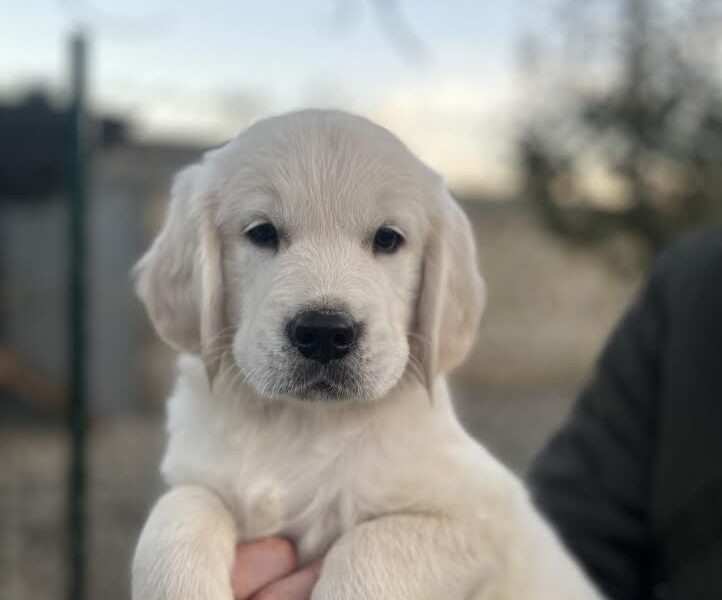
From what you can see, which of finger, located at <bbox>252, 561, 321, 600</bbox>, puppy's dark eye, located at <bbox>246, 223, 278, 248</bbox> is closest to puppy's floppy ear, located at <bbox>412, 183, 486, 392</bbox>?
puppy's dark eye, located at <bbox>246, 223, 278, 248</bbox>

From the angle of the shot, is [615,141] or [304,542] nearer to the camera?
[304,542]

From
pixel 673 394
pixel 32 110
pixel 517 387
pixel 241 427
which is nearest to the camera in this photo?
pixel 241 427

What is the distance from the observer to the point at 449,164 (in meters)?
2.54

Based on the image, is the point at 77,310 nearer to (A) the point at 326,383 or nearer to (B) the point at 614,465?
(B) the point at 614,465

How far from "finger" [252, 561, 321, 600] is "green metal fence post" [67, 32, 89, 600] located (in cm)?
309

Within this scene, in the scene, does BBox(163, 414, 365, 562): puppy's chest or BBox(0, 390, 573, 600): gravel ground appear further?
BBox(0, 390, 573, 600): gravel ground

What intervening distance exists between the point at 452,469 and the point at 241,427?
44cm

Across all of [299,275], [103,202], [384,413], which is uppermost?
[299,275]

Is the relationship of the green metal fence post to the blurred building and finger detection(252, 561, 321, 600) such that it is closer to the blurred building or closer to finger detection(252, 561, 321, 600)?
the blurred building

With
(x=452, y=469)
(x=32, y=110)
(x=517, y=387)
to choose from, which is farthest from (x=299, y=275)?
(x=517, y=387)

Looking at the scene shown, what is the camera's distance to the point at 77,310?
482 cm

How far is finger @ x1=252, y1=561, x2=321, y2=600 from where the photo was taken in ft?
6.44

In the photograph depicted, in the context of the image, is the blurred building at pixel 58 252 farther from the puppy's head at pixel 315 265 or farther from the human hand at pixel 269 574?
the human hand at pixel 269 574

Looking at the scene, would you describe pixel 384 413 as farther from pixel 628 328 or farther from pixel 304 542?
pixel 628 328
